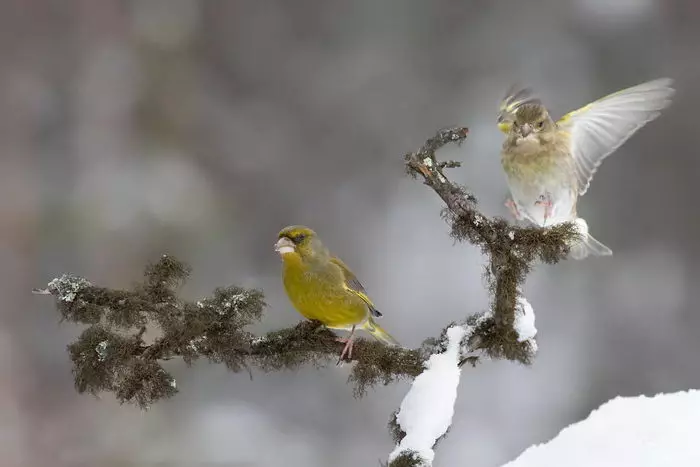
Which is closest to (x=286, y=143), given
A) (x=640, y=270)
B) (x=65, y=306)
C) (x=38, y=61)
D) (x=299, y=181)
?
(x=299, y=181)

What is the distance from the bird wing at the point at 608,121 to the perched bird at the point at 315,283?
1.45 ft

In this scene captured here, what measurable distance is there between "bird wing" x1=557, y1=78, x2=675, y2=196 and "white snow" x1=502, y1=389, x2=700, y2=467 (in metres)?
0.38

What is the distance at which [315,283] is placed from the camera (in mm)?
947

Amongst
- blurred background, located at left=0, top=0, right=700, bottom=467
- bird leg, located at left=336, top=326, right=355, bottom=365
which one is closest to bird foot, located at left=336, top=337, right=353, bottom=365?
bird leg, located at left=336, top=326, right=355, bottom=365

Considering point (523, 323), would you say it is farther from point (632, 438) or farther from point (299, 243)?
point (299, 243)

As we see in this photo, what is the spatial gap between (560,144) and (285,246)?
0.44 meters

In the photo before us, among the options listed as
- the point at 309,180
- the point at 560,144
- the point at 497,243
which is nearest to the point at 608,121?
the point at 560,144

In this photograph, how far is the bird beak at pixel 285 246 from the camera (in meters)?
0.94

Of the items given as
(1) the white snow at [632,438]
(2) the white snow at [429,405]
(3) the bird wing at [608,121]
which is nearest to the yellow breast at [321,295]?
(2) the white snow at [429,405]

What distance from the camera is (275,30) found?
7.20ft

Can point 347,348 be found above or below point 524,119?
below

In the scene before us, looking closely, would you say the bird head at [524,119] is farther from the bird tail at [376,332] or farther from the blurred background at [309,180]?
the blurred background at [309,180]

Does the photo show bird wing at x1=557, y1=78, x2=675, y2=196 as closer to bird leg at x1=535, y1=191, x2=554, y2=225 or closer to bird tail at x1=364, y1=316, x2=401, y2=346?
bird leg at x1=535, y1=191, x2=554, y2=225

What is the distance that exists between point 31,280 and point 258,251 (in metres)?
Result: 0.63
